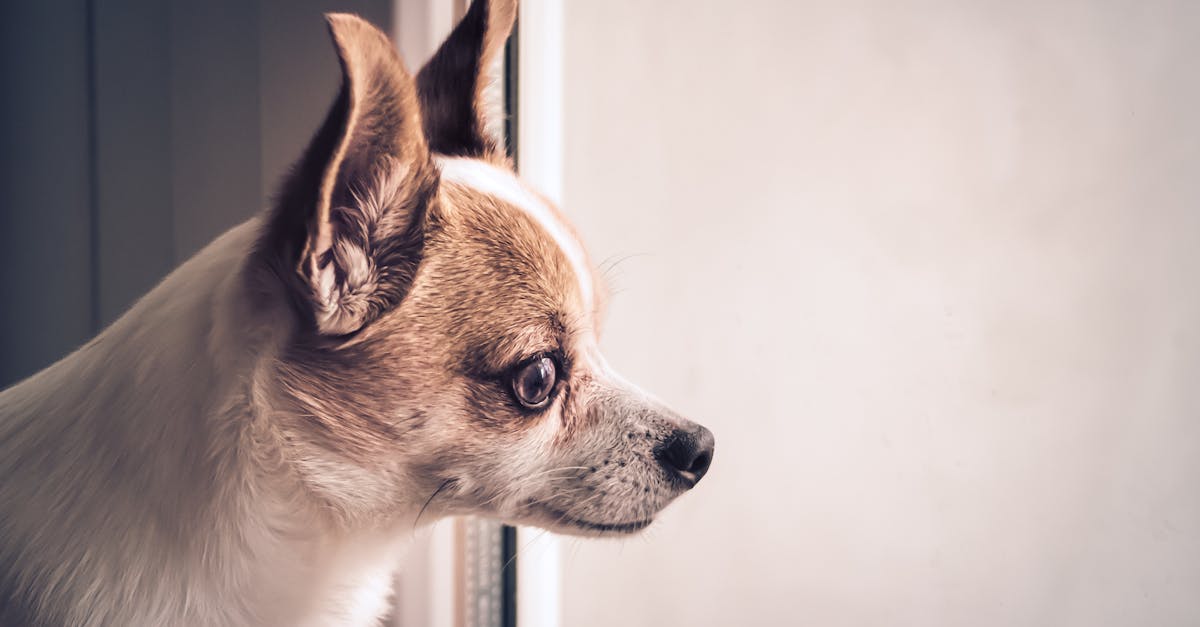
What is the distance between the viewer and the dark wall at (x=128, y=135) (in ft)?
2.93

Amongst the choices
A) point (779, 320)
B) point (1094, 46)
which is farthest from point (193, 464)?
point (1094, 46)

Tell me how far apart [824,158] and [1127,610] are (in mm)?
748

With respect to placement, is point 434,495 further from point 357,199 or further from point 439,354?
point 357,199

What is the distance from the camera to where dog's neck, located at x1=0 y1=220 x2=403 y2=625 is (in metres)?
0.60

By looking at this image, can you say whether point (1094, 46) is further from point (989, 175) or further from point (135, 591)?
point (135, 591)

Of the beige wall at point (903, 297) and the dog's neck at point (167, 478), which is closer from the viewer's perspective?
the dog's neck at point (167, 478)

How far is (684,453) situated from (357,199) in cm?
38

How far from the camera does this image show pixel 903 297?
1150mm

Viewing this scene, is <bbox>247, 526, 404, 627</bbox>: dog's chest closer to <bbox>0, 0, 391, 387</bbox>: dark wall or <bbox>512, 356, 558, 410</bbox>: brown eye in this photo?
<bbox>512, 356, 558, 410</bbox>: brown eye

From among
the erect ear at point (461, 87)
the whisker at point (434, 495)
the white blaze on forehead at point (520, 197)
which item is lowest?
the whisker at point (434, 495)

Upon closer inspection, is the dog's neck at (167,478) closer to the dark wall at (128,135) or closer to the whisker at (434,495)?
the whisker at (434,495)

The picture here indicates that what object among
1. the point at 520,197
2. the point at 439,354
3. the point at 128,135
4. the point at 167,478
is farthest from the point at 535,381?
the point at 128,135

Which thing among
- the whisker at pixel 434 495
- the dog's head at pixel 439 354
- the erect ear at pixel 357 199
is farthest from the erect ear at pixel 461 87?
the whisker at pixel 434 495

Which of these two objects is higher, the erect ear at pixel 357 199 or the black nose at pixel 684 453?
the erect ear at pixel 357 199
